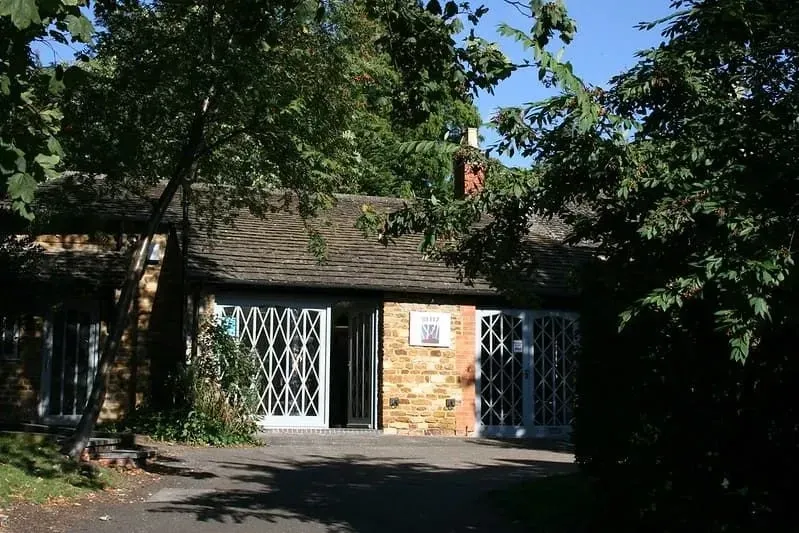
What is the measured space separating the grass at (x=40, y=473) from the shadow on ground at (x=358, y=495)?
1.16 m

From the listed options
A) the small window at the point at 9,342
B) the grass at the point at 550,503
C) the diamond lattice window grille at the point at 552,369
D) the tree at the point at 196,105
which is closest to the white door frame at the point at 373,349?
the diamond lattice window grille at the point at 552,369

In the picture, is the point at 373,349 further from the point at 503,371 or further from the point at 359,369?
the point at 503,371

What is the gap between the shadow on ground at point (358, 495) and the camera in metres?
9.52

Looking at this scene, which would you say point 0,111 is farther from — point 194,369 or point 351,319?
point 351,319

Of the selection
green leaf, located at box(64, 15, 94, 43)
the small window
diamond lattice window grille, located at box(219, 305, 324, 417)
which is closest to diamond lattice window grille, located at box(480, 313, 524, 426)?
diamond lattice window grille, located at box(219, 305, 324, 417)

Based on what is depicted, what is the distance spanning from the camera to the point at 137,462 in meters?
12.6

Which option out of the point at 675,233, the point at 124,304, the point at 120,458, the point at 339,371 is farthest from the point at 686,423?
the point at 339,371

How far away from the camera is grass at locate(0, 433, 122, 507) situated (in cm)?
1009

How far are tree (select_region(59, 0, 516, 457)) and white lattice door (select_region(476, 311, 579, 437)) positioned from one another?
7006 mm

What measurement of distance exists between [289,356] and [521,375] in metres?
4.48

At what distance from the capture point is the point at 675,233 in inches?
261

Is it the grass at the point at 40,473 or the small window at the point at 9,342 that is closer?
the grass at the point at 40,473

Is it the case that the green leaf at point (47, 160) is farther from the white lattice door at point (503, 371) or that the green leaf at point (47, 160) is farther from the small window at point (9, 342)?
the white lattice door at point (503, 371)

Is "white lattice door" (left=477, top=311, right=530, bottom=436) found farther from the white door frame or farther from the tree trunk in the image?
the tree trunk
